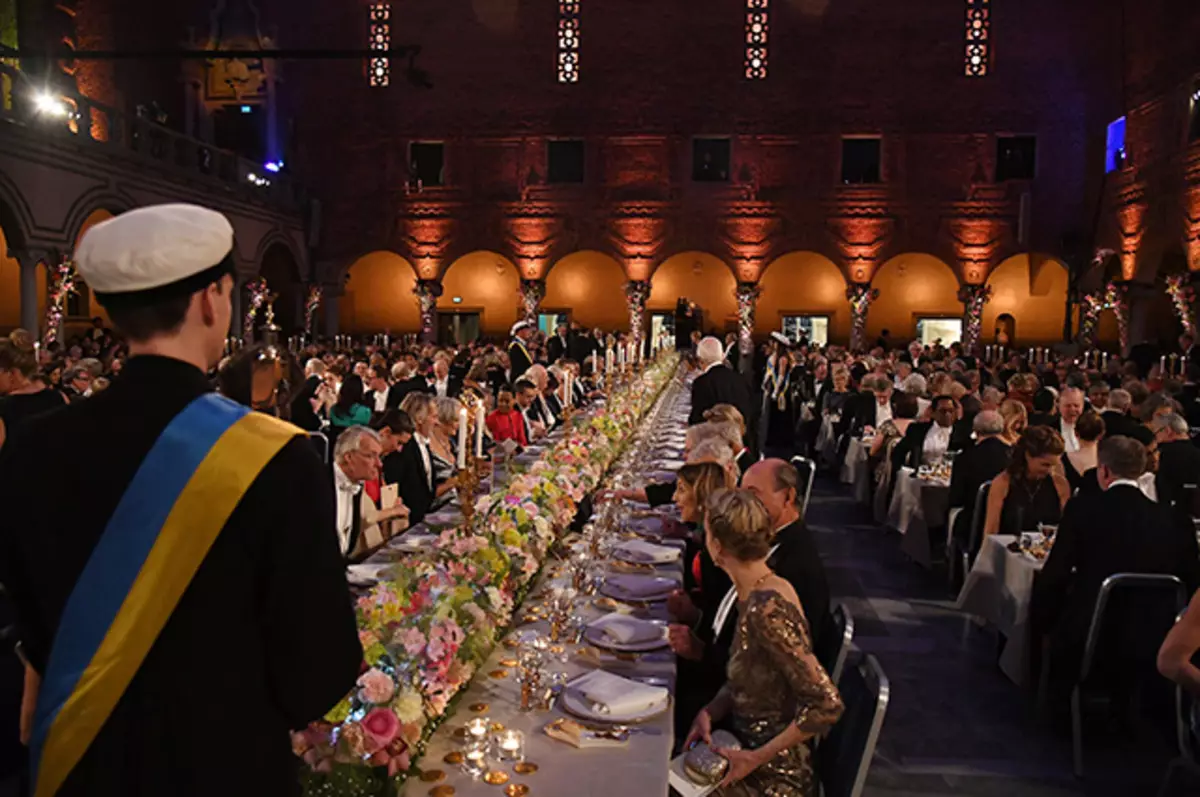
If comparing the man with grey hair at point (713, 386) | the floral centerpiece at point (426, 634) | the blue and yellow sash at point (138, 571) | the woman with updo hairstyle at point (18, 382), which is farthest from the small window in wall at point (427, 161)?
the blue and yellow sash at point (138, 571)

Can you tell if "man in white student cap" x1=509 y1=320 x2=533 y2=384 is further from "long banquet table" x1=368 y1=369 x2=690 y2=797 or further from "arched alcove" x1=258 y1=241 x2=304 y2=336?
"arched alcove" x1=258 y1=241 x2=304 y2=336

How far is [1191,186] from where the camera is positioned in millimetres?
20516

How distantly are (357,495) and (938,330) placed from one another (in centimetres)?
2663

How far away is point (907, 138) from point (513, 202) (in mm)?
11169

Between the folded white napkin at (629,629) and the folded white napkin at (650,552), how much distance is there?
1071 millimetres

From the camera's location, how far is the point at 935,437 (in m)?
9.66

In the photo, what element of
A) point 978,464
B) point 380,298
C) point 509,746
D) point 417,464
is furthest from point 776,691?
point 380,298

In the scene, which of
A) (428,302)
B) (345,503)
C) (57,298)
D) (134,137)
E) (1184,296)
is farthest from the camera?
(428,302)

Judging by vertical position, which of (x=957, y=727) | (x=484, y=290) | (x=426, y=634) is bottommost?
(x=957, y=727)

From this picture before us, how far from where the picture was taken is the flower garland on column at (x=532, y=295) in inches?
1136

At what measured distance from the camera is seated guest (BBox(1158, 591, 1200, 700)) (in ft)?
12.1

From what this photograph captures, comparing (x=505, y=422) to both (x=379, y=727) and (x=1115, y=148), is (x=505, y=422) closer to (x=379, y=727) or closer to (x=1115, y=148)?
(x=379, y=727)

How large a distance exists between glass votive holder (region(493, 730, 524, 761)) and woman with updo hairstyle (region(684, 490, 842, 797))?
0.81m

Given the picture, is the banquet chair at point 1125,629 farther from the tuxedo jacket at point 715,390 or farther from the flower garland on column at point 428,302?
the flower garland on column at point 428,302
